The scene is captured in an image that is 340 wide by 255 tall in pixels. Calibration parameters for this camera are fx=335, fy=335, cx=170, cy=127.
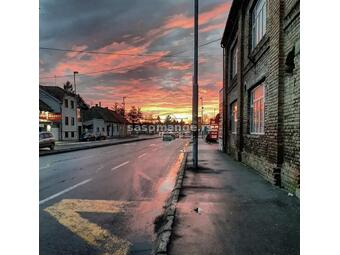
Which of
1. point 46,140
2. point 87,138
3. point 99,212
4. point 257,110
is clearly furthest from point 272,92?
point 87,138

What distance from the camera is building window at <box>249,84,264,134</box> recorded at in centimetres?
1286

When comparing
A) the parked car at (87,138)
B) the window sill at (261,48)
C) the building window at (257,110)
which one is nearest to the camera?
the window sill at (261,48)

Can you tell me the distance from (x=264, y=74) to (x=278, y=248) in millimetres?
7907

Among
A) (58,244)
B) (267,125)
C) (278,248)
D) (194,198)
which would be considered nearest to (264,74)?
(267,125)

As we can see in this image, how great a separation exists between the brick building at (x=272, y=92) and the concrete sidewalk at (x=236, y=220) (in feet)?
2.82

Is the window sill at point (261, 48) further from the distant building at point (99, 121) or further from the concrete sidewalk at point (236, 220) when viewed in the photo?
the distant building at point (99, 121)

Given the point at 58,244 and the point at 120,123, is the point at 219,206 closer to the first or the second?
the point at 58,244

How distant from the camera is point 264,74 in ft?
37.9

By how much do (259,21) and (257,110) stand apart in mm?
3674

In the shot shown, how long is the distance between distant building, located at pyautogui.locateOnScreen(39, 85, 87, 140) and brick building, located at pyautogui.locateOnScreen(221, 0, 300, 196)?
40.3 metres

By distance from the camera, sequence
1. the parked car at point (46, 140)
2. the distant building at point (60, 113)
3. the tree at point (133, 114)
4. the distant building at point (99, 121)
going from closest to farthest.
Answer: the parked car at point (46, 140)
the distant building at point (60, 113)
the distant building at point (99, 121)
the tree at point (133, 114)

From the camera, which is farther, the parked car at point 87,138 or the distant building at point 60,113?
the parked car at point 87,138

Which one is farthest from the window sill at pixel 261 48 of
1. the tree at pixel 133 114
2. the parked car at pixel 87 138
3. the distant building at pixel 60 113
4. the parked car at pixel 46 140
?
the tree at pixel 133 114

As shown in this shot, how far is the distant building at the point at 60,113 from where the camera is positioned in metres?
52.8
